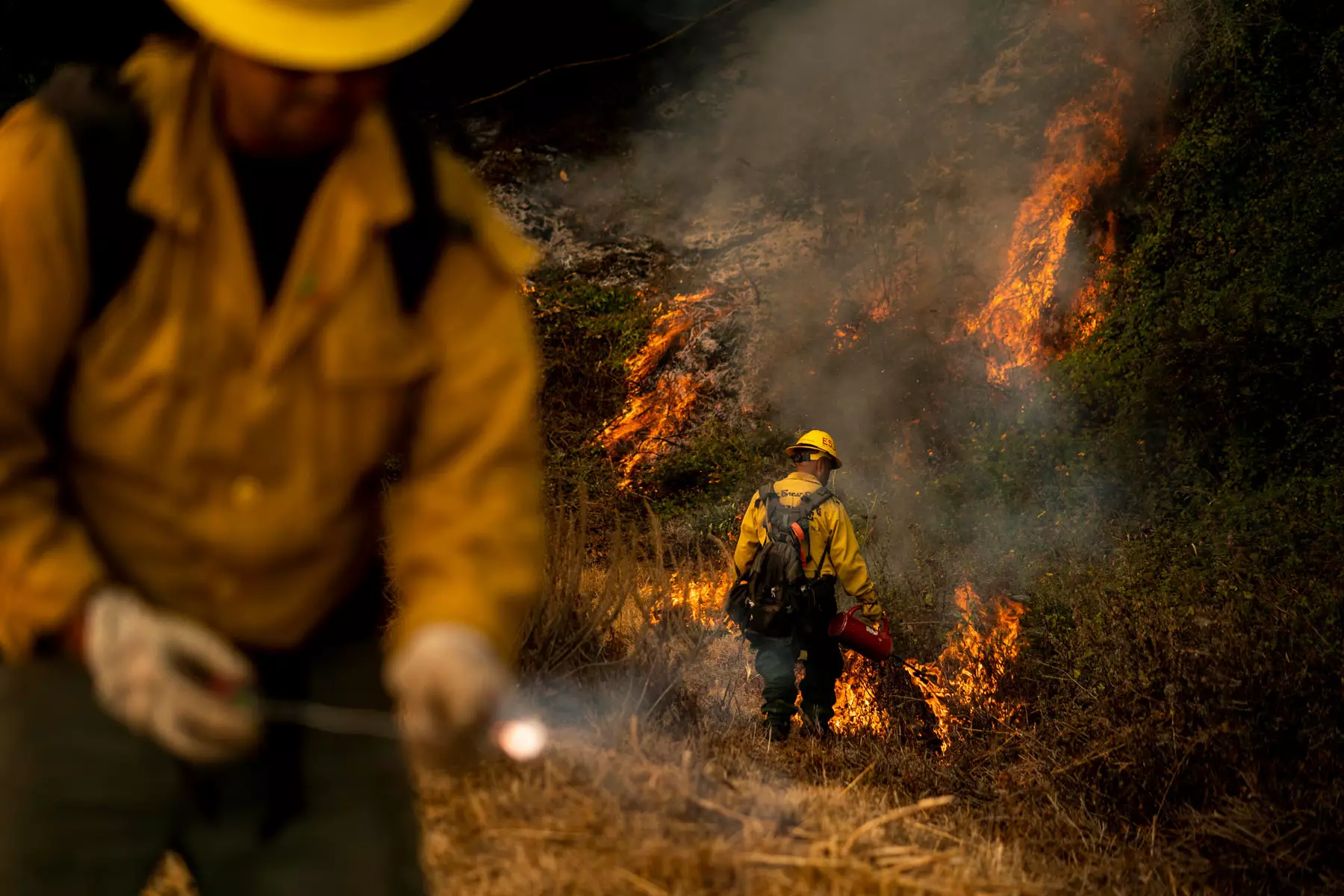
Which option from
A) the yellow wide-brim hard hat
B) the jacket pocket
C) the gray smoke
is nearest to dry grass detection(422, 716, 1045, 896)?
the jacket pocket

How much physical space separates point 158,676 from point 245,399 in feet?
1.09

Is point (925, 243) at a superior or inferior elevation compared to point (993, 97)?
inferior

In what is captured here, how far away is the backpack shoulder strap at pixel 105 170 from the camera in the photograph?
1.12 meters

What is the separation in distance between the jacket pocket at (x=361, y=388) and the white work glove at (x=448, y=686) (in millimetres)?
245

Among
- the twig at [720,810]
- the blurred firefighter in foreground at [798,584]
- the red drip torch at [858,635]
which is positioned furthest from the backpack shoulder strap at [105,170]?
the red drip torch at [858,635]

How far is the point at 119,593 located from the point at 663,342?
41.3ft

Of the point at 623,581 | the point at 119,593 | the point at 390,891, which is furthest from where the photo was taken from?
the point at 623,581

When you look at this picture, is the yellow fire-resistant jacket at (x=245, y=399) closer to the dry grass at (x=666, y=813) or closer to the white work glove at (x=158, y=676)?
the white work glove at (x=158, y=676)

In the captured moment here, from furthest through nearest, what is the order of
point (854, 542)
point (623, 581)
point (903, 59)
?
point (903, 59) → point (854, 542) → point (623, 581)

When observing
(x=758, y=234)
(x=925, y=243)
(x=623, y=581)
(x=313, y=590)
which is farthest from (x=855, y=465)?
(x=313, y=590)

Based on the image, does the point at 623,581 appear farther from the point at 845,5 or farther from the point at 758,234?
the point at 845,5

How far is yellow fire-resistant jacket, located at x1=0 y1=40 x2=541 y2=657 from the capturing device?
1114mm

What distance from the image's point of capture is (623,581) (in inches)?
181

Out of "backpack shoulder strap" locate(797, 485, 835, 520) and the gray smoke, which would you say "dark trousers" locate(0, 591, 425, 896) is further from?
the gray smoke
